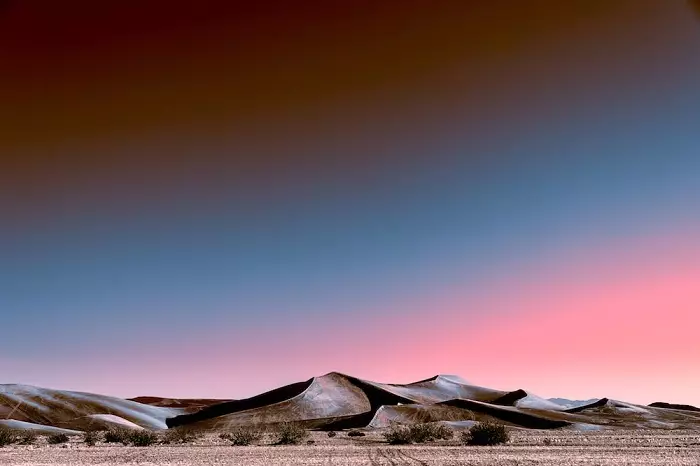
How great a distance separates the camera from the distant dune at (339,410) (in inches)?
4925

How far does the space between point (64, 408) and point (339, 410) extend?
77.6m

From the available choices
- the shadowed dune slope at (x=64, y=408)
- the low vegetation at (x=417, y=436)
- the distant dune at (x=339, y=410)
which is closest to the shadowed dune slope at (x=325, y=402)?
the distant dune at (x=339, y=410)

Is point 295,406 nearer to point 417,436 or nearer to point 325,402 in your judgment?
point 325,402

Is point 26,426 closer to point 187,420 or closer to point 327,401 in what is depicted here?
point 187,420

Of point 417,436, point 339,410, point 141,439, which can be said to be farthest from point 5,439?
point 339,410

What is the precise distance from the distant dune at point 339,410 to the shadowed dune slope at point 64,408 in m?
0.23

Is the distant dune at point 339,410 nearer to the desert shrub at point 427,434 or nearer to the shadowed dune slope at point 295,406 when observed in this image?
the shadowed dune slope at point 295,406

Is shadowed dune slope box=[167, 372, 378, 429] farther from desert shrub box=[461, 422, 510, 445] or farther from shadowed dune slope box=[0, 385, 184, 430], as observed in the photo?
desert shrub box=[461, 422, 510, 445]

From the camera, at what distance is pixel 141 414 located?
594ft

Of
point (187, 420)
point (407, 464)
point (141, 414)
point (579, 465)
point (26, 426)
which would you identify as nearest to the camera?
point (579, 465)

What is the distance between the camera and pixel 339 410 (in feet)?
499

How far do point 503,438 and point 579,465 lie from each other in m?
22.8

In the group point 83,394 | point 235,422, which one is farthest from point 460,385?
point 83,394

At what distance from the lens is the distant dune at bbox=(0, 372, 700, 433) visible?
125 meters
